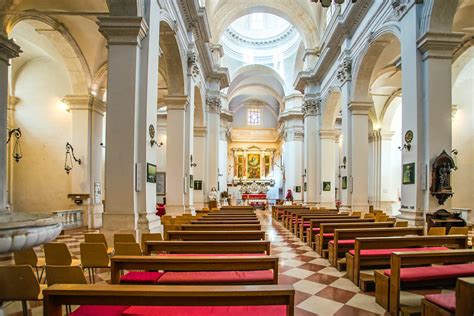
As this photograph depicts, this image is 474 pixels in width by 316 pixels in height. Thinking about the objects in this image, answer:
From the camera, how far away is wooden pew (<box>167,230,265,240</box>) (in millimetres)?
5066

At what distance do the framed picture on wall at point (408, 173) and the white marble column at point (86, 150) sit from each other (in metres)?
9.97

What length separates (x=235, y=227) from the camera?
6.10 meters

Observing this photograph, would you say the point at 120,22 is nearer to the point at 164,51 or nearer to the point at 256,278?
the point at 164,51

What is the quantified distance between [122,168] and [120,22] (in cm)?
285

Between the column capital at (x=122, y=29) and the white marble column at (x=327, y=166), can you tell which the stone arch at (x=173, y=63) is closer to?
the column capital at (x=122, y=29)

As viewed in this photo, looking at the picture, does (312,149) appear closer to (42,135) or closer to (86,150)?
(86,150)

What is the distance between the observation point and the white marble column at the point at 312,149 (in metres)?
17.0

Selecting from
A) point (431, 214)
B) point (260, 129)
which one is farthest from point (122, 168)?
point (260, 129)

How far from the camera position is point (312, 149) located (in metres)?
17.4

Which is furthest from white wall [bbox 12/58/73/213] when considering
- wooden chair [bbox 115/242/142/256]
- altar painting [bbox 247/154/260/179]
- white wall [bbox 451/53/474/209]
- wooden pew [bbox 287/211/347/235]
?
altar painting [bbox 247/154/260/179]

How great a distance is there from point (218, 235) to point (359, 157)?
8.43 meters

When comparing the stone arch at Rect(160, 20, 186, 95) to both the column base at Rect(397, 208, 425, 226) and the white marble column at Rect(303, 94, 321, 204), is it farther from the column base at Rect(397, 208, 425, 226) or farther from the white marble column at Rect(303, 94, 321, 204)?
the white marble column at Rect(303, 94, 321, 204)

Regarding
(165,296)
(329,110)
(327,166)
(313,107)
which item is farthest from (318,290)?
(313,107)

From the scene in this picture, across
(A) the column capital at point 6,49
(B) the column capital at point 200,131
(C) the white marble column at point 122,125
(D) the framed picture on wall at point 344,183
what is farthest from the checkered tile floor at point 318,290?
(B) the column capital at point 200,131
